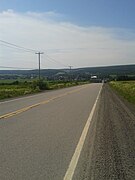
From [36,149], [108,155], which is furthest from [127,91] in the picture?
[108,155]

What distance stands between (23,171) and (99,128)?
21.8 feet

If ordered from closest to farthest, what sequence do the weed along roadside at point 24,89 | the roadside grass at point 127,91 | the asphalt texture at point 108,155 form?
the asphalt texture at point 108,155 < the roadside grass at point 127,91 < the weed along roadside at point 24,89

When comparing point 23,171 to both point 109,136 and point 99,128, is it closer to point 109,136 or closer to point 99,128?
point 109,136

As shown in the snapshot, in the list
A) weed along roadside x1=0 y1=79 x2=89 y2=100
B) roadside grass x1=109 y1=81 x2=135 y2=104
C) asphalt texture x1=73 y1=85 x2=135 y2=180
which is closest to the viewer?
asphalt texture x1=73 y1=85 x2=135 y2=180

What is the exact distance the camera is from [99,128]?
12.8 metres

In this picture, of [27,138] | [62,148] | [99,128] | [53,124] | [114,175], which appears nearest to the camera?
[114,175]

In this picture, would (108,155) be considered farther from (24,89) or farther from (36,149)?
(24,89)

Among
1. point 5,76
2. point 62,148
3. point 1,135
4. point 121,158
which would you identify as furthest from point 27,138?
point 5,76

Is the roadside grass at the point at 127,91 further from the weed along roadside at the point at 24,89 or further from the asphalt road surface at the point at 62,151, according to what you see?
the asphalt road surface at the point at 62,151

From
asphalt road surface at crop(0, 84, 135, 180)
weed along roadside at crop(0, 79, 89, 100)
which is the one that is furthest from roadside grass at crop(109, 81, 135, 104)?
asphalt road surface at crop(0, 84, 135, 180)

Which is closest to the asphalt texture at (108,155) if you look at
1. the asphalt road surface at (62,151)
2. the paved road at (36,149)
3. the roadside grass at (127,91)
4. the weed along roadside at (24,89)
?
the asphalt road surface at (62,151)

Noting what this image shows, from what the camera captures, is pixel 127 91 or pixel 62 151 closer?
pixel 62 151

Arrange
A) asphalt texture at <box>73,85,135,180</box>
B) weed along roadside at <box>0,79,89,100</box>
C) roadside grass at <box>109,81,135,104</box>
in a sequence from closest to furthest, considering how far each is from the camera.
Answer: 1. asphalt texture at <box>73,85,135,180</box>
2. roadside grass at <box>109,81,135,104</box>
3. weed along roadside at <box>0,79,89,100</box>

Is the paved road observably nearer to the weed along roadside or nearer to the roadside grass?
the roadside grass
